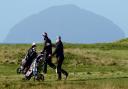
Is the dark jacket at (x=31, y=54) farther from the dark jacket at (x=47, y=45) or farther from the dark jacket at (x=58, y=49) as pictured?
the dark jacket at (x=58, y=49)

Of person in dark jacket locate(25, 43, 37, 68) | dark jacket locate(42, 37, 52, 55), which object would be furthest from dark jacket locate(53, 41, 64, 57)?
person in dark jacket locate(25, 43, 37, 68)

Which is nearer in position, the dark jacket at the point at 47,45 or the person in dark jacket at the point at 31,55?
the dark jacket at the point at 47,45

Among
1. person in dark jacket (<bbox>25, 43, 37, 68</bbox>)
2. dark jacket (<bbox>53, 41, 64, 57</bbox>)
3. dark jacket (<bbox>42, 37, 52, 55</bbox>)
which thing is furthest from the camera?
person in dark jacket (<bbox>25, 43, 37, 68</bbox>)

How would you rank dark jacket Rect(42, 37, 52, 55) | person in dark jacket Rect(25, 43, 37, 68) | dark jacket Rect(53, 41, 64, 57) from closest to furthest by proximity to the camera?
dark jacket Rect(53, 41, 64, 57) < dark jacket Rect(42, 37, 52, 55) < person in dark jacket Rect(25, 43, 37, 68)

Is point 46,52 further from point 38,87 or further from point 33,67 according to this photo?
point 38,87

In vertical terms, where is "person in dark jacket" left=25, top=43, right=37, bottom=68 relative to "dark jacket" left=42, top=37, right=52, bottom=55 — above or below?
below

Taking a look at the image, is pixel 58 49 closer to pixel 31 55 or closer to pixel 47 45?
pixel 47 45

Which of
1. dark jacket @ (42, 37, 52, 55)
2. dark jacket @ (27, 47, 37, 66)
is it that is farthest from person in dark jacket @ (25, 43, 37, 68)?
dark jacket @ (42, 37, 52, 55)

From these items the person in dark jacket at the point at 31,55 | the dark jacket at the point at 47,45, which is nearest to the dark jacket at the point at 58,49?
the dark jacket at the point at 47,45

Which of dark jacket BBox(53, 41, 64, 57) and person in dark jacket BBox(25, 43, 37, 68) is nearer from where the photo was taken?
dark jacket BBox(53, 41, 64, 57)

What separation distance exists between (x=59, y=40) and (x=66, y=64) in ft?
63.1

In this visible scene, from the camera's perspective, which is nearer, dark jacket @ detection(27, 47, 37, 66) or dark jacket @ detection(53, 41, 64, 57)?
dark jacket @ detection(53, 41, 64, 57)

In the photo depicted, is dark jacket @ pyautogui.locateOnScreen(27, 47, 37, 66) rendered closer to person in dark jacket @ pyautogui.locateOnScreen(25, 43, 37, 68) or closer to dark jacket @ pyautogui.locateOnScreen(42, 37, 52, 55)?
person in dark jacket @ pyautogui.locateOnScreen(25, 43, 37, 68)

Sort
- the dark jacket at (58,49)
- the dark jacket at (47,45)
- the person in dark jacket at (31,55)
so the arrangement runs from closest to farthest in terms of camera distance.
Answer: the dark jacket at (58,49) < the dark jacket at (47,45) < the person in dark jacket at (31,55)
